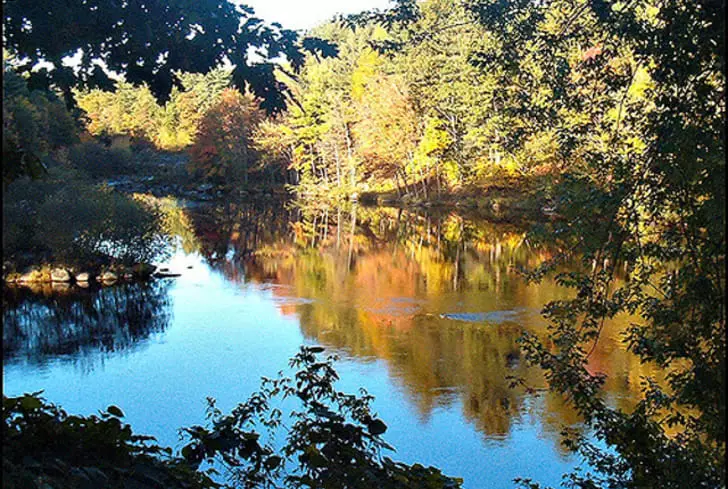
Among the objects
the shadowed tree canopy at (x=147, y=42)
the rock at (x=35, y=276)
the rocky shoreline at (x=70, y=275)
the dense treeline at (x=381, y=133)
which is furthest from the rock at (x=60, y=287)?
the shadowed tree canopy at (x=147, y=42)

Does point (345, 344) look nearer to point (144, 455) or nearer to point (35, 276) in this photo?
point (144, 455)

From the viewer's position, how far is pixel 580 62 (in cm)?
586

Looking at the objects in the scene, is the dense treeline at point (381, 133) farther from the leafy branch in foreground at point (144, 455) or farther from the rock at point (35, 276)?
the leafy branch in foreground at point (144, 455)

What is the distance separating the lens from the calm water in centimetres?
942

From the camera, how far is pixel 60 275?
67.1 feet

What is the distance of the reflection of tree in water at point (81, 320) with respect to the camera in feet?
45.4

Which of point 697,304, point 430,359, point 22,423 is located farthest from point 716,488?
point 430,359

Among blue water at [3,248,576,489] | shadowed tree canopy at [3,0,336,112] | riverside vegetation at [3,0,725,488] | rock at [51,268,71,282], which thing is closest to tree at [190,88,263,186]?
rock at [51,268,71,282]

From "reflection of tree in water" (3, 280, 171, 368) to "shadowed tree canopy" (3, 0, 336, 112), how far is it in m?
7.65

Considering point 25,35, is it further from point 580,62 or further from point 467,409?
point 467,409

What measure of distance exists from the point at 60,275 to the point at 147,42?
15.3 meters

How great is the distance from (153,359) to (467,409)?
588 cm

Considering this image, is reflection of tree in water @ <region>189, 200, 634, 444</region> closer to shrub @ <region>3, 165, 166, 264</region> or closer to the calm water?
the calm water

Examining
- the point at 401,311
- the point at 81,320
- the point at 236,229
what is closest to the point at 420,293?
the point at 401,311
